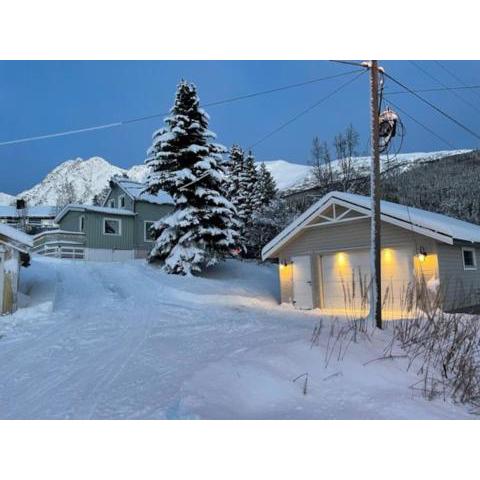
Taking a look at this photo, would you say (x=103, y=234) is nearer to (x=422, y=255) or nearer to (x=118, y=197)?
(x=118, y=197)

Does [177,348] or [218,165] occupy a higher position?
[218,165]

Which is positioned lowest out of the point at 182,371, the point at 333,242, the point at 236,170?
the point at 182,371

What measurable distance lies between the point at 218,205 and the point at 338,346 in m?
11.8

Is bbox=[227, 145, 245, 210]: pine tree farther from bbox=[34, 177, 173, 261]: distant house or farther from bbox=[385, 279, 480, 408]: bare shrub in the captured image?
bbox=[385, 279, 480, 408]: bare shrub

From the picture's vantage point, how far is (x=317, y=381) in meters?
3.91

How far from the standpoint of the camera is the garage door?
10180 mm

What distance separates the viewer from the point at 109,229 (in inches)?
859

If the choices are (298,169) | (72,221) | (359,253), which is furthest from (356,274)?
(298,169)

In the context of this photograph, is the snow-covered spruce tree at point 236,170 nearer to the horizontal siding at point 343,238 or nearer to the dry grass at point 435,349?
the horizontal siding at point 343,238

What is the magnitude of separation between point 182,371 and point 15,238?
261 inches

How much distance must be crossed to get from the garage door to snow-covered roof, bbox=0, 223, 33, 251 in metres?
8.19

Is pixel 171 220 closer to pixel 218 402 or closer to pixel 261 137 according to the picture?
pixel 261 137

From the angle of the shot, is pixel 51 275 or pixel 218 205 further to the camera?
pixel 218 205
